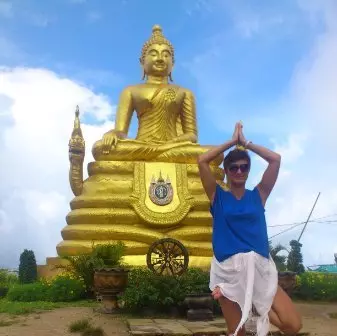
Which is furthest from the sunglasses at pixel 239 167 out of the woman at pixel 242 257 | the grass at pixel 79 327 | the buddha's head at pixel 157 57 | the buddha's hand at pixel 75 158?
the buddha's head at pixel 157 57

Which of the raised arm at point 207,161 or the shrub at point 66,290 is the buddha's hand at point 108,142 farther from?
the raised arm at point 207,161

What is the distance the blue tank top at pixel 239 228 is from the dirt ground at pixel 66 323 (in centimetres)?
288

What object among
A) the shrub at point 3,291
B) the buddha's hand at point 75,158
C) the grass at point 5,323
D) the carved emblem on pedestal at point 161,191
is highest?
the buddha's hand at point 75,158

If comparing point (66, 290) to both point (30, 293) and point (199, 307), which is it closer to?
point (30, 293)

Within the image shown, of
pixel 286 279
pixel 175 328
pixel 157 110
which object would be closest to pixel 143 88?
pixel 157 110

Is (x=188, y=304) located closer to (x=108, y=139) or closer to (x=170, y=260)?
(x=170, y=260)

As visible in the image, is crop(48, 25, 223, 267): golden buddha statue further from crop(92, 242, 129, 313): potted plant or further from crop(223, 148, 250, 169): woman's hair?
crop(223, 148, 250, 169): woman's hair

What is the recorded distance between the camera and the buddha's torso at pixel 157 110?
12.8m

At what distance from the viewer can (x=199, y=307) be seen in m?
6.40

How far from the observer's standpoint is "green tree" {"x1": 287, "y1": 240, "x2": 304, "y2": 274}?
15.1 m

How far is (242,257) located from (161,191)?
8.63 meters

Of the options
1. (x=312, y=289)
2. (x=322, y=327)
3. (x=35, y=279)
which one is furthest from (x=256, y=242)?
(x=35, y=279)

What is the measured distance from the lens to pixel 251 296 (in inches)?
108

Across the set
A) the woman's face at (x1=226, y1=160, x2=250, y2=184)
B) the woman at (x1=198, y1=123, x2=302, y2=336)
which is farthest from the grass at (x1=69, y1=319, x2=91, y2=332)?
the woman's face at (x1=226, y1=160, x2=250, y2=184)
